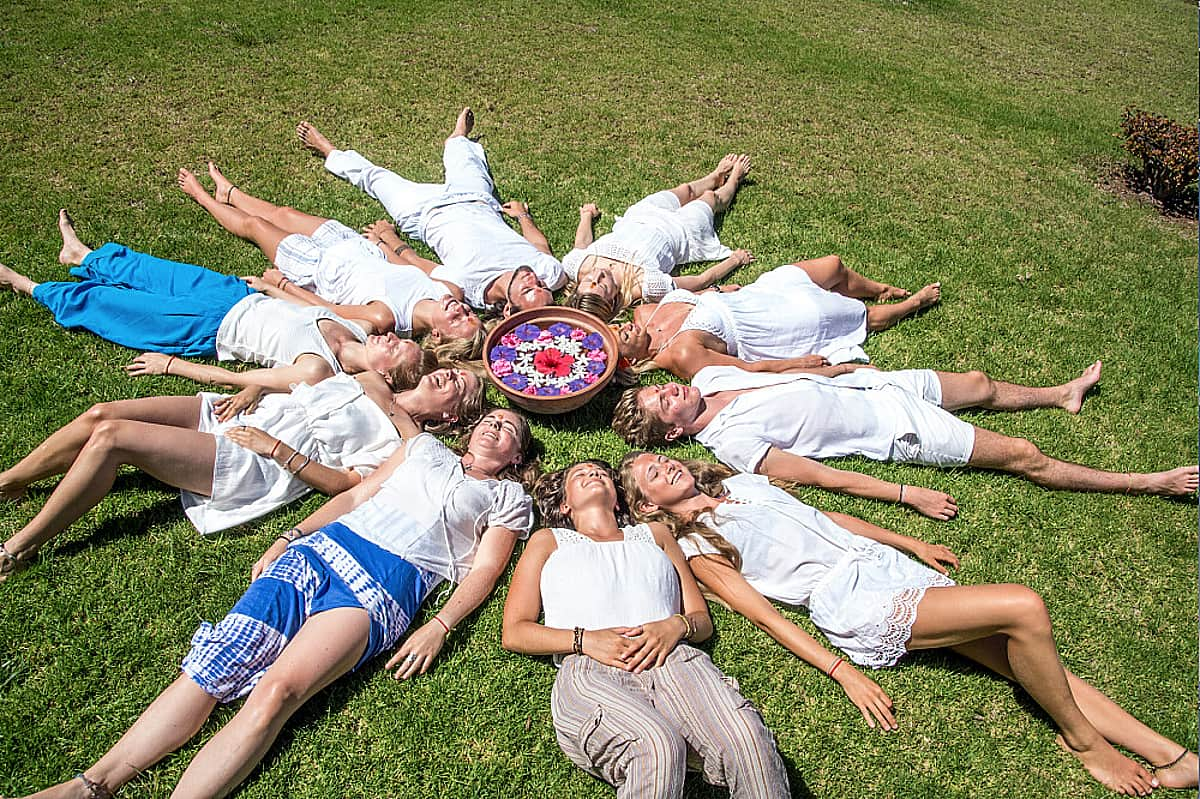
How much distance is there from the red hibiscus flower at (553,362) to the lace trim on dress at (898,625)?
2997 millimetres

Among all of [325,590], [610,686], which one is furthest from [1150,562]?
[325,590]

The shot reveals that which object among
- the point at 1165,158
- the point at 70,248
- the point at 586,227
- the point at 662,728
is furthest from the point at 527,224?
the point at 1165,158

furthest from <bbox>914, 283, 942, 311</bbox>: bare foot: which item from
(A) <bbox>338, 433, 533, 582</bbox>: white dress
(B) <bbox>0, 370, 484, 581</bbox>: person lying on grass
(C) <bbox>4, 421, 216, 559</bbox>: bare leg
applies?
(C) <bbox>4, 421, 216, 559</bbox>: bare leg

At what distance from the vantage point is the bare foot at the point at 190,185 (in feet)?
27.7

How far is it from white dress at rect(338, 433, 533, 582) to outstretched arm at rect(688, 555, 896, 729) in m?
1.29

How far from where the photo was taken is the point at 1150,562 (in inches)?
229

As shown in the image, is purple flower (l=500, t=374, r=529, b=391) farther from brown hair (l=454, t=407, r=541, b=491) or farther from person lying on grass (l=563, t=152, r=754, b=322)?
person lying on grass (l=563, t=152, r=754, b=322)

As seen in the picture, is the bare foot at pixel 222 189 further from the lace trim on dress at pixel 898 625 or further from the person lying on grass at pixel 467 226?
the lace trim on dress at pixel 898 625

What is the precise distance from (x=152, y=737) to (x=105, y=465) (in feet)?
5.54

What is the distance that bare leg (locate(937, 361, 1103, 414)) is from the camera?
21.9 ft

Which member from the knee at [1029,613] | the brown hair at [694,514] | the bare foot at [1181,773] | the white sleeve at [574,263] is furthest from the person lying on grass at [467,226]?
the bare foot at [1181,773]

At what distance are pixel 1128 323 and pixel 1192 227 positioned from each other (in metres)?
3.06

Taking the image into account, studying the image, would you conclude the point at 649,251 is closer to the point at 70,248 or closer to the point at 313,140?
the point at 313,140

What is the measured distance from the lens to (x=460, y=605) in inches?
198
